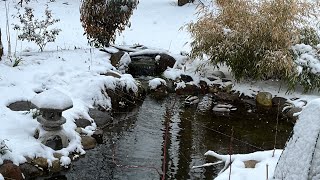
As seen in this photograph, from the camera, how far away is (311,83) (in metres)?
7.85

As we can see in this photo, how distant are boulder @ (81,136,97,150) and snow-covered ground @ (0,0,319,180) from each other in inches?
3.3

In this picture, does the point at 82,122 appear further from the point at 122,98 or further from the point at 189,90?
the point at 189,90

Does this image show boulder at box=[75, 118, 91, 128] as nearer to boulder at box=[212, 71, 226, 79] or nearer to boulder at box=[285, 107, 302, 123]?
boulder at box=[285, 107, 302, 123]

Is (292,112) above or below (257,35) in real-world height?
below

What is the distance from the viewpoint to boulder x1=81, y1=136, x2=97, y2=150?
558 cm

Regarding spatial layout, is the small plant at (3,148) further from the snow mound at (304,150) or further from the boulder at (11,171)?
the snow mound at (304,150)

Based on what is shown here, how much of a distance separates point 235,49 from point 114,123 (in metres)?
2.82

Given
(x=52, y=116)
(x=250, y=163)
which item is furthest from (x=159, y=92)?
(x=250, y=163)

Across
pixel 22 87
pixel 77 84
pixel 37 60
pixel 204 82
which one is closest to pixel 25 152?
pixel 22 87

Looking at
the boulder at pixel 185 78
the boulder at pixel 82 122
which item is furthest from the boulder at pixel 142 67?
the boulder at pixel 82 122

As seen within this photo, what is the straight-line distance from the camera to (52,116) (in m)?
5.31

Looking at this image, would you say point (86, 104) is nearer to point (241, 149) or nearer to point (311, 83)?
point (241, 149)

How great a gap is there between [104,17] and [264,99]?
12.4ft

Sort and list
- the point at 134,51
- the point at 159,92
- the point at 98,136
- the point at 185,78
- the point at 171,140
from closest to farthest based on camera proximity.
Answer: the point at 98,136, the point at 171,140, the point at 159,92, the point at 185,78, the point at 134,51
